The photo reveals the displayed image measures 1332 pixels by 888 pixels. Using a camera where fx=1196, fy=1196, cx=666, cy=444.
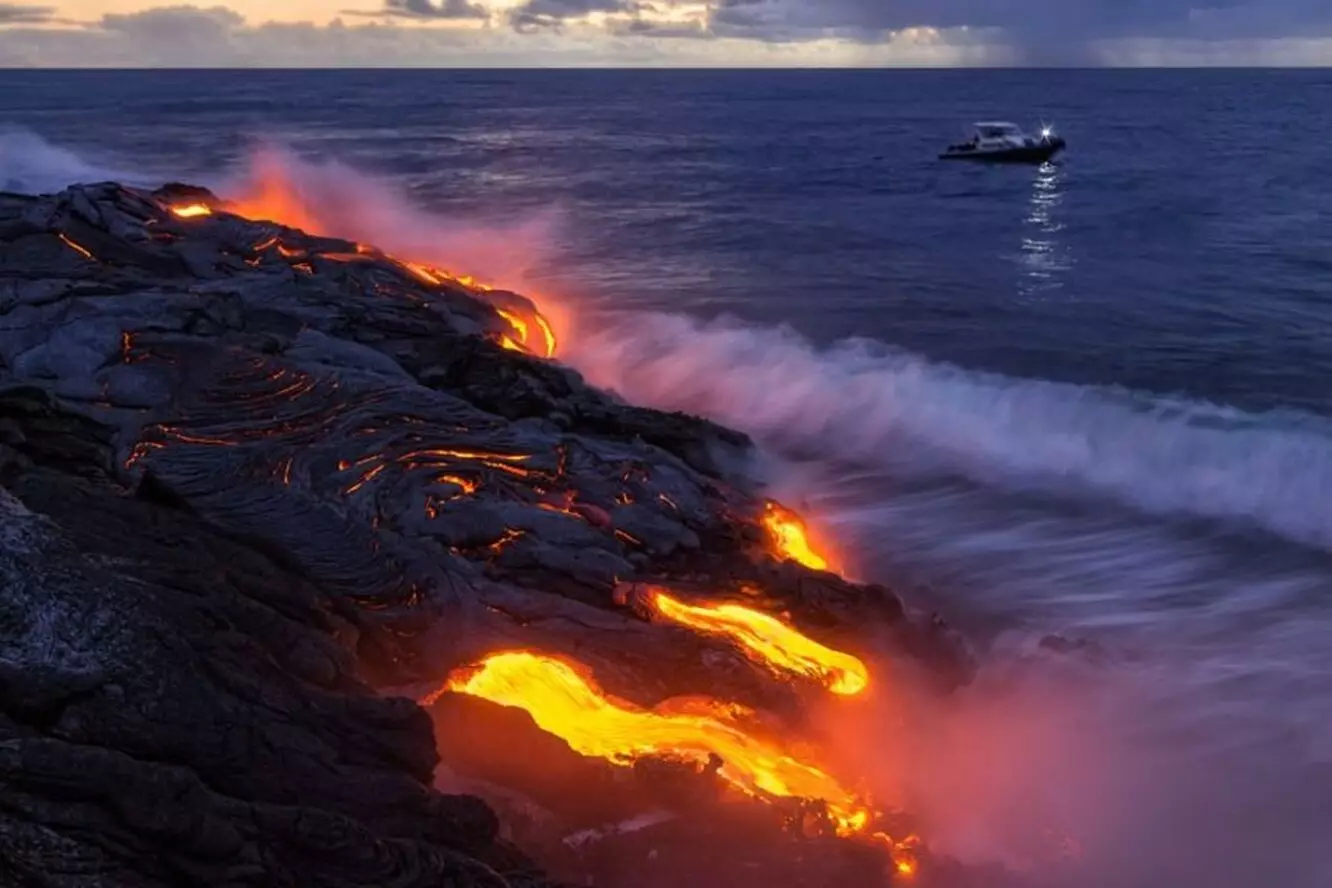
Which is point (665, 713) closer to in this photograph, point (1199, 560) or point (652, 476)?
point (652, 476)

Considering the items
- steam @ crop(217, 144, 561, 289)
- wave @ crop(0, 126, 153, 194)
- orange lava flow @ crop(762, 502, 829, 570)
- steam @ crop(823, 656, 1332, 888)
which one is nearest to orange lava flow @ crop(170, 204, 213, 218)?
steam @ crop(217, 144, 561, 289)

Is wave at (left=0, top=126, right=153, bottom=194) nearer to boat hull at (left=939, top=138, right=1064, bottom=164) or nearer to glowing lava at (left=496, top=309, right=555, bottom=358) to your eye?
glowing lava at (left=496, top=309, right=555, bottom=358)

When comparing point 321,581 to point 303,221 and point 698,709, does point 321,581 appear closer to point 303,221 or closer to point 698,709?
point 698,709

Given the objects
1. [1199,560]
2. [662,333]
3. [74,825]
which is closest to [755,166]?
[662,333]

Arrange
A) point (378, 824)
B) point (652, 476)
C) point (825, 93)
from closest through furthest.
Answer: point (378, 824), point (652, 476), point (825, 93)

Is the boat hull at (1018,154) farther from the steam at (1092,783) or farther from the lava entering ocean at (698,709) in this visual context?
the lava entering ocean at (698,709)

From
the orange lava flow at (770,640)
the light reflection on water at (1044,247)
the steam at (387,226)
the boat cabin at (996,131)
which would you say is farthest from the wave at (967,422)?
the boat cabin at (996,131)

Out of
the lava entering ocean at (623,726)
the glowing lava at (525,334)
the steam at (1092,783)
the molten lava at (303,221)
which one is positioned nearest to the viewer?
the steam at (1092,783)

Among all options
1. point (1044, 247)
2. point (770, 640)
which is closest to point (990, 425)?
point (770, 640)
